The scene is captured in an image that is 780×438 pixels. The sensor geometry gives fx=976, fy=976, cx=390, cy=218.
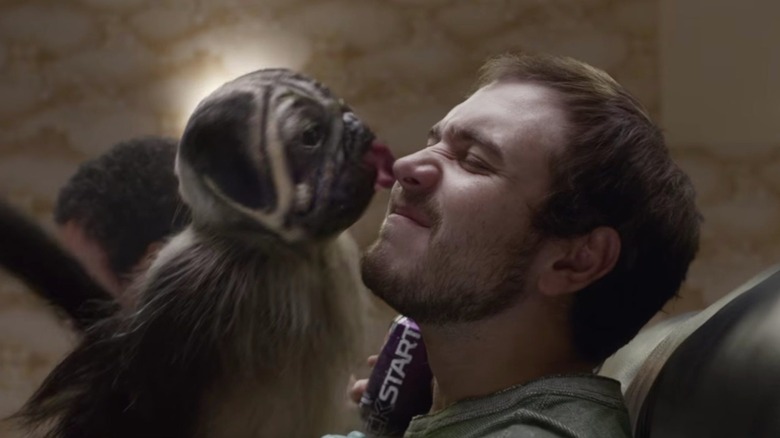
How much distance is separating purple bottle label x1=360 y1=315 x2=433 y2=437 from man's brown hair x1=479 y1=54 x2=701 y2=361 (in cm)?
17

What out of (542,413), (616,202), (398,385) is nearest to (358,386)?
(398,385)

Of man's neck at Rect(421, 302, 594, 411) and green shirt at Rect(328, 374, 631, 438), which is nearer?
green shirt at Rect(328, 374, 631, 438)

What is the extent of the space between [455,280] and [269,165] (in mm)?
194

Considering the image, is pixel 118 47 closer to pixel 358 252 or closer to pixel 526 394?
pixel 358 252

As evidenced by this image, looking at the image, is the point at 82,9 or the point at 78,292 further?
the point at 82,9

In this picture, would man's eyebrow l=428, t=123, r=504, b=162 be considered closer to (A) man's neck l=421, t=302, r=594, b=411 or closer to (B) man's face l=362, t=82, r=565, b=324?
(B) man's face l=362, t=82, r=565, b=324

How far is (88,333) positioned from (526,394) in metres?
0.36

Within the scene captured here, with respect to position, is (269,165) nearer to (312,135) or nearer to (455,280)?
(312,135)

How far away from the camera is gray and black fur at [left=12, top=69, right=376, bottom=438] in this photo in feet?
2.52

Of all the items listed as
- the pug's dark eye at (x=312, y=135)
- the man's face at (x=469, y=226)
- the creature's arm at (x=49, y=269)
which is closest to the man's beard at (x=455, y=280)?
the man's face at (x=469, y=226)

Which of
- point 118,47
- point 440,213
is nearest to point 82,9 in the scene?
point 118,47

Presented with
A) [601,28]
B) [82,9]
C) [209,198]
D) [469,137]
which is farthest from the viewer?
[601,28]

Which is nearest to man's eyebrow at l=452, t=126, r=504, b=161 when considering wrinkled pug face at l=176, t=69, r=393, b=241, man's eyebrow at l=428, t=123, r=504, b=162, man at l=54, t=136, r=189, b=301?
man's eyebrow at l=428, t=123, r=504, b=162

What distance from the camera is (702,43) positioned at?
5.53 ft
